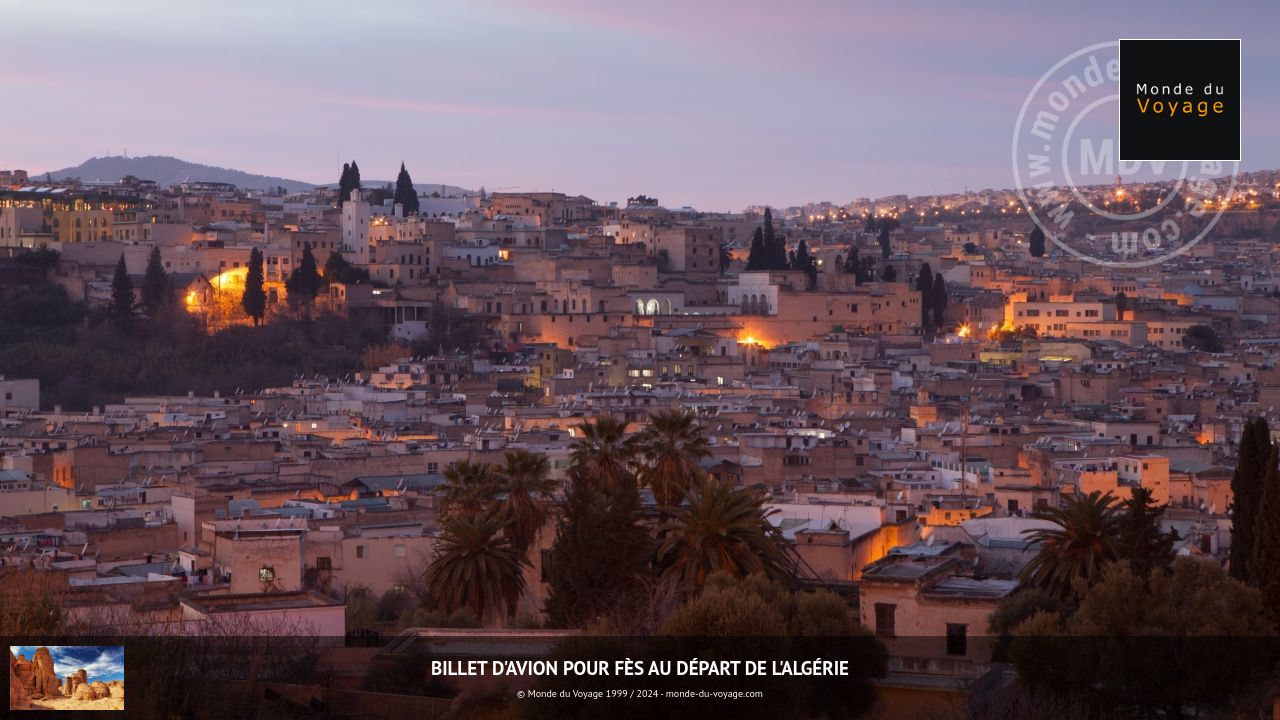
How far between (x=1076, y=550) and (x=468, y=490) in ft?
17.5

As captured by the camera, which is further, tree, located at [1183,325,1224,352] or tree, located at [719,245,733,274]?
tree, located at [719,245,733,274]

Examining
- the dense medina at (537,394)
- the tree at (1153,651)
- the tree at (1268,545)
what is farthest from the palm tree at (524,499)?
the tree at (1268,545)

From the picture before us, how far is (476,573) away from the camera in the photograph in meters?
15.8

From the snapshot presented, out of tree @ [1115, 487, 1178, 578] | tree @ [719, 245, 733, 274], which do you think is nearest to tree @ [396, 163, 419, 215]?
tree @ [719, 245, 733, 274]

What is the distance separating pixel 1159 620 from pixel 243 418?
24852mm

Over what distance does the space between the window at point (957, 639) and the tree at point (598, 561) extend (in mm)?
2258

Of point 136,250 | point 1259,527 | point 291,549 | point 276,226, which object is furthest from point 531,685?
point 276,226

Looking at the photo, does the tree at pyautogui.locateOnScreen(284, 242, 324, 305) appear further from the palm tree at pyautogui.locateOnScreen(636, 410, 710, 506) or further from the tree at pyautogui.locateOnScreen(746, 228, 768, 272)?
the palm tree at pyautogui.locateOnScreen(636, 410, 710, 506)

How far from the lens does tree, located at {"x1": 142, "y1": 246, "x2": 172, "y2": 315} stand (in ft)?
156

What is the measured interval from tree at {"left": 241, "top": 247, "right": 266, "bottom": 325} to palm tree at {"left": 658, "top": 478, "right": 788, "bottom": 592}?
110ft

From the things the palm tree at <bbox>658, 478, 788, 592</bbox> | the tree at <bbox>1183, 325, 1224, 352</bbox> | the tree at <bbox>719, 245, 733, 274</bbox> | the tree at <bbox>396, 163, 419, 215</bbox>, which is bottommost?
the tree at <bbox>1183, 325, 1224, 352</bbox>

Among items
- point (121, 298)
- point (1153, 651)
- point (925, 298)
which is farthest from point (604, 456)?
point (925, 298)

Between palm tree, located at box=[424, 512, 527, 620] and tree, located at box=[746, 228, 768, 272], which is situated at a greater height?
tree, located at box=[746, 228, 768, 272]

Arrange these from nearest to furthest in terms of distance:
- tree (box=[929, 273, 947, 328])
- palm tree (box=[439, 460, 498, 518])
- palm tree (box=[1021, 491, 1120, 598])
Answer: palm tree (box=[1021, 491, 1120, 598]) → palm tree (box=[439, 460, 498, 518]) → tree (box=[929, 273, 947, 328])
